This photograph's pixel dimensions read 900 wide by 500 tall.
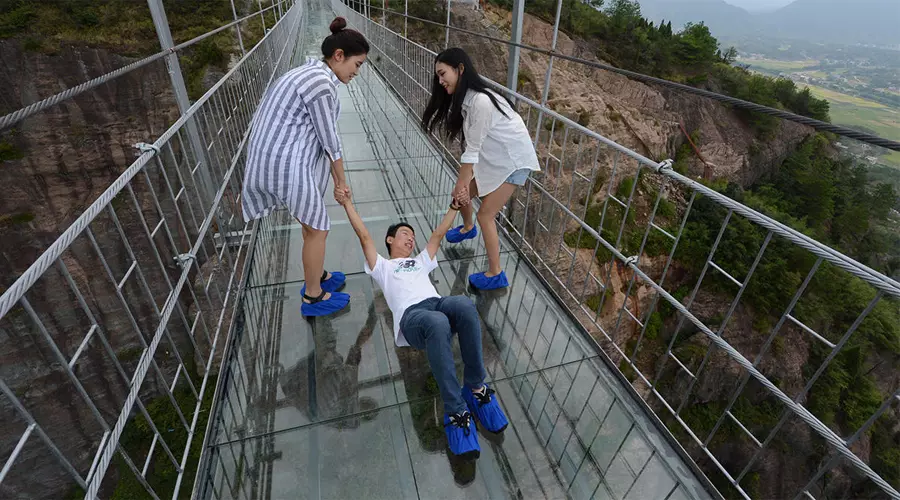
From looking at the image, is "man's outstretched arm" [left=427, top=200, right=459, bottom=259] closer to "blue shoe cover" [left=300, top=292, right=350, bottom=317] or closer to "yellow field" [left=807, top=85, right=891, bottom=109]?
"blue shoe cover" [left=300, top=292, right=350, bottom=317]

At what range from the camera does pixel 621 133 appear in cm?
2288

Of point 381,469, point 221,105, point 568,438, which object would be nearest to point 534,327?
point 568,438

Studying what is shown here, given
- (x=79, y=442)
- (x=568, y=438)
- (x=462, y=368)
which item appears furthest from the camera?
(x=79, y=442)

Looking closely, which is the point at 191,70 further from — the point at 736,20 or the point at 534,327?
the point at 736,20

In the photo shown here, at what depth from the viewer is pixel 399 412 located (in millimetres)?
2156

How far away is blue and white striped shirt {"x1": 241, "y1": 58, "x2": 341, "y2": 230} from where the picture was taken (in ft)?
7.14

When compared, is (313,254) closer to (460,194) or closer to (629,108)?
(460,194)

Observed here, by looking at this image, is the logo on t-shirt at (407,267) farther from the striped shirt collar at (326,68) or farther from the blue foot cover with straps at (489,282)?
the striped shirt collar at (326,68)

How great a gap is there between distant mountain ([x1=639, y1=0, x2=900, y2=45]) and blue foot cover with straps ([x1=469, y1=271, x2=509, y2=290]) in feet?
429

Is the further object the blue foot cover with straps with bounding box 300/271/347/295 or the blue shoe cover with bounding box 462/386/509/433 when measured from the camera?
the blue foot cover with straps with bounding box 300/271/347/295

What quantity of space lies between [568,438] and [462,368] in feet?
2.16

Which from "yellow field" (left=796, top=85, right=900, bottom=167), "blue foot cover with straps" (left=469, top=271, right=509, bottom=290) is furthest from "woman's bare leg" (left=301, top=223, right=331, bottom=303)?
"yellow field" (left=796, top=85, right=900, bottom=167)

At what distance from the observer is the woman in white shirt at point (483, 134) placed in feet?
8.26

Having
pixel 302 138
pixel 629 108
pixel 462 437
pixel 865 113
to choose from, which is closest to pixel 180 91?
pixel 302 138
